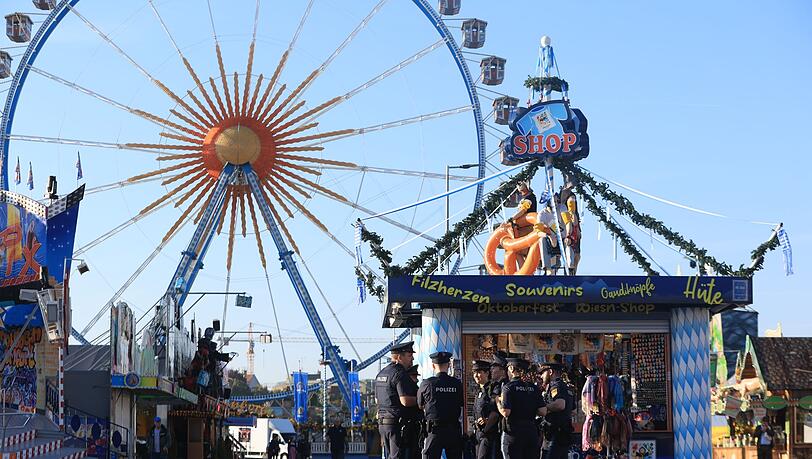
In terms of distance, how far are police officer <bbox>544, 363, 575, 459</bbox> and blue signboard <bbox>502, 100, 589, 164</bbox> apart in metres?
12.9

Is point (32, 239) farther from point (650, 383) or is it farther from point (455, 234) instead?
point (650, 383)

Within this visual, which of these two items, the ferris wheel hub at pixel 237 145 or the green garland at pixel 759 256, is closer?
the green garland at pixel 759 256

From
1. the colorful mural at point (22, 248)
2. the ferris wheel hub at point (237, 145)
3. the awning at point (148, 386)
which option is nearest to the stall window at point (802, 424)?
the awning at point (148, 386)

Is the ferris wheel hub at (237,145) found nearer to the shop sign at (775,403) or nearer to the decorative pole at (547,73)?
the decorative pole at (547,73)

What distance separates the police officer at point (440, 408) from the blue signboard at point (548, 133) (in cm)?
1483

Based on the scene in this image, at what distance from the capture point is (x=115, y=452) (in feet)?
104

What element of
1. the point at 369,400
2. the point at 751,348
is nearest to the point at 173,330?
the point at 751,348

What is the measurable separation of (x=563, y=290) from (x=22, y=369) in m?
13.2

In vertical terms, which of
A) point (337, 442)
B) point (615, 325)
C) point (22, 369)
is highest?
point (615, 325)

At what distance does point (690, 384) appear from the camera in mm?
26406

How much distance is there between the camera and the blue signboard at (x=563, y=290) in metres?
25.7

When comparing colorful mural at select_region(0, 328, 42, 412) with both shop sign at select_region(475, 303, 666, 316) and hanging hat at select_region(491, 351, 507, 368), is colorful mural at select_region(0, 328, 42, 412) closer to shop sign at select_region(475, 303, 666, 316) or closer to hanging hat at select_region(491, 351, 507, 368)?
shop sign at select_region(475, 303, 666, 316)

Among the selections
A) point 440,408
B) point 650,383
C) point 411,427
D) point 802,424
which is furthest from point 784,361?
point 440,408

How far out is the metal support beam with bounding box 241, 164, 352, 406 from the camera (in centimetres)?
4038
